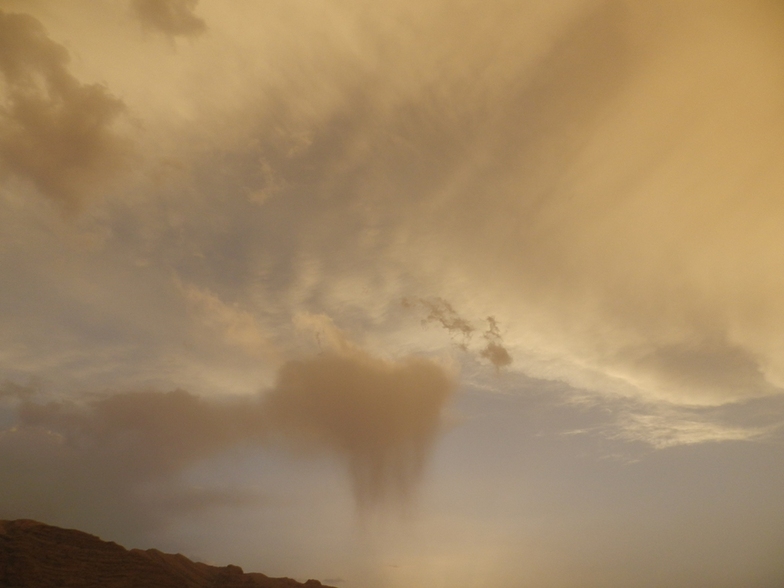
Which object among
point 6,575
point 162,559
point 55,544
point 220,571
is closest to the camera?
point 6,575

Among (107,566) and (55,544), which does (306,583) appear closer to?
(107,566)

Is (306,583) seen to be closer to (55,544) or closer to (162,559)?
(162,559)

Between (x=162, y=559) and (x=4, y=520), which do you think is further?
(x=162, y=559)

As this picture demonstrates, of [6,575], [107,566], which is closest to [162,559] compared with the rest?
[107,566]

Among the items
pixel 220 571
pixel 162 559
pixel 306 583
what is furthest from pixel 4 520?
pixel 306 583

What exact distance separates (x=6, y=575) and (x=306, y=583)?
5447 centimetres

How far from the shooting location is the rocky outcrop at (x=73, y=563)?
66812mm

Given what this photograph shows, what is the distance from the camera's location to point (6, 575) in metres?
65.2

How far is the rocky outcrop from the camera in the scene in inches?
2630

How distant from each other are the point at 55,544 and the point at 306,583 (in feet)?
160

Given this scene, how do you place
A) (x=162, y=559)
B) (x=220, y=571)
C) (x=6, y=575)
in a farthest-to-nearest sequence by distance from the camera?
(x=220, y=571), (x=162, y=559), (x=6, y=575)

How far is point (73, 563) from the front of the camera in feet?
236

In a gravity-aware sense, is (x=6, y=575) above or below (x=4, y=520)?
below

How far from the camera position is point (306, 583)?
99.6 meters
